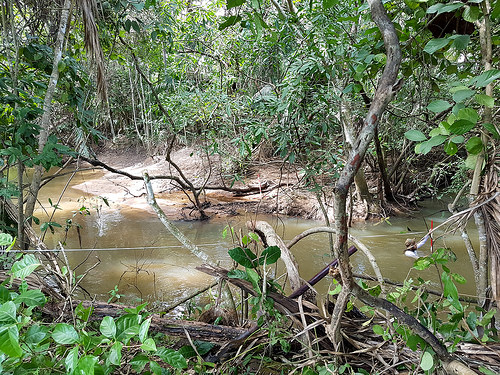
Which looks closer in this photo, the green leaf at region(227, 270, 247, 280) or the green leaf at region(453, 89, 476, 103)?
the green leaf at region(453, 89, 476, 103)

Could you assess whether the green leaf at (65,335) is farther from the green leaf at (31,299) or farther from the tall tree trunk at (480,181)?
the tall tree trunk at (480,181)

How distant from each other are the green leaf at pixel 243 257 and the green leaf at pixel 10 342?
618 mm

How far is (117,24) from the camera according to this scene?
307 cm

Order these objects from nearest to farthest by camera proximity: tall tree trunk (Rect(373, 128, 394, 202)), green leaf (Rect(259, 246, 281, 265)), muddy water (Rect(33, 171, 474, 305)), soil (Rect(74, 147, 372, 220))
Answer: green leaf (Rect(259, 246, 281, 265)) → muddy water (Rect(33, 171, 474, 305)) → tall tree trunk (Rect(373, 128, 394, 202)) → soil (Rect(74, 147, 372, 220))

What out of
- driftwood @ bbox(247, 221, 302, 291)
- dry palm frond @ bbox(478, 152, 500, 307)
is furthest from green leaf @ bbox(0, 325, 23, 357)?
dry palm frond @ bbox(478, 152, 500, 307)

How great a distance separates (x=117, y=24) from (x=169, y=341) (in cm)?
281

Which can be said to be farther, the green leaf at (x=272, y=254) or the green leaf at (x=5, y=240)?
the green leaf at (x=272, y=254)

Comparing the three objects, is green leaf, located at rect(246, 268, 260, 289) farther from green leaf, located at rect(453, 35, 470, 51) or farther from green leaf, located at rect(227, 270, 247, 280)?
green leaf, located at rect(453, 35, 470, 51)

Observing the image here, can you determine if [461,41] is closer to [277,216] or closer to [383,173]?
[277,216]

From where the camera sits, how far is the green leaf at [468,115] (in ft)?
2.79

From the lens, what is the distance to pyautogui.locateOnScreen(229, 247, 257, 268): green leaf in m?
1.16

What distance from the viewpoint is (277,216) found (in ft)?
8.63

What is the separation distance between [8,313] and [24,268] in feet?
0.57

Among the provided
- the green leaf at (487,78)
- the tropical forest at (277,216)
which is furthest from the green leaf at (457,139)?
the green leaf at (487,78)
